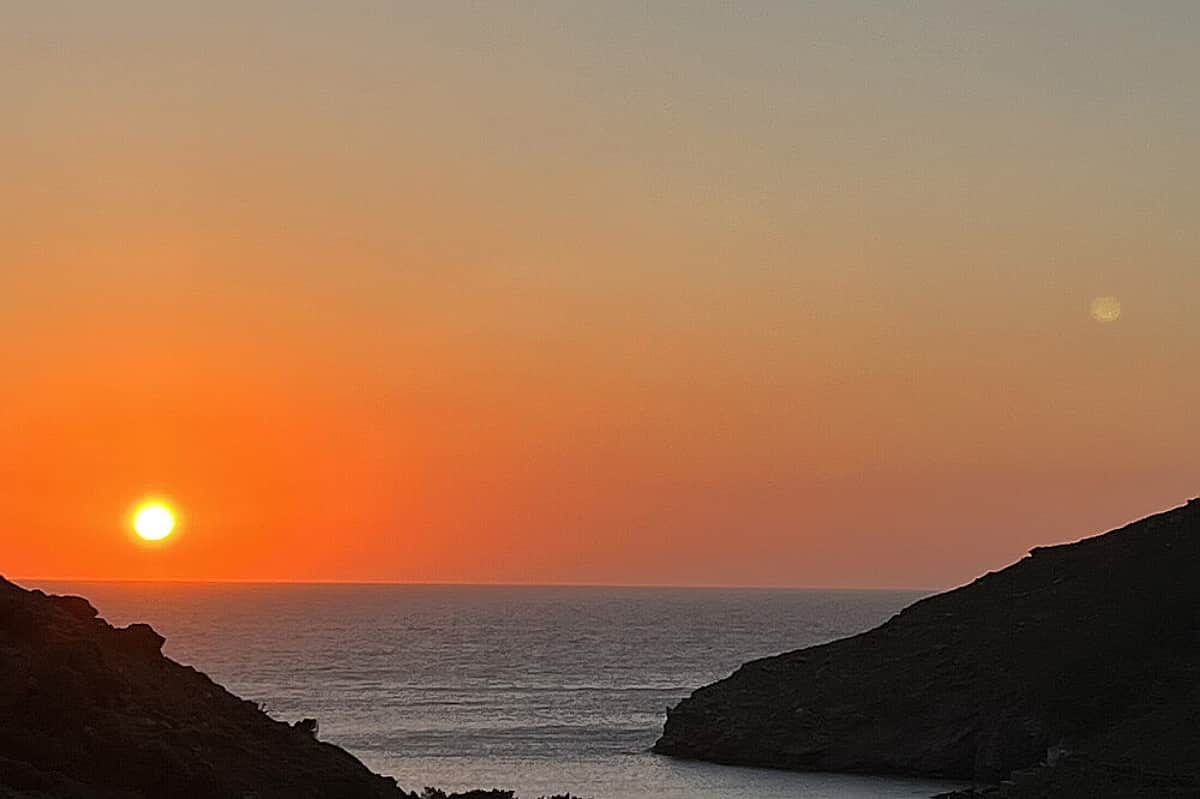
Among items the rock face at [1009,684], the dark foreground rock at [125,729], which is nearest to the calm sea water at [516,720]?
the rock face at [1009,684]

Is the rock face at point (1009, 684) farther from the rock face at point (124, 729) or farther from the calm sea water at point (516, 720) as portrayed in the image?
the rock face at point (124, 729)

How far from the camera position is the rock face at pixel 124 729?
4306 centimetres

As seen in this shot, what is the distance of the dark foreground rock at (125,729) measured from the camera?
4306 centimetres

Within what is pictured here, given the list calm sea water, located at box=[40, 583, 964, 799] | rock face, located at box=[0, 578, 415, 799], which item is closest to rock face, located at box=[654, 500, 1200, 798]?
calm sea water, located at box=[40, 583, 964, 799]

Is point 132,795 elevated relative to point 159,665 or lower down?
lower down

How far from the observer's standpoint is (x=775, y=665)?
11169cm

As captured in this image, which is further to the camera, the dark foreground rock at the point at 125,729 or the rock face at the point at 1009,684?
the rock face at the point at 1009,684

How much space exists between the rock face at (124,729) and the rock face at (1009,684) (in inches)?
1442

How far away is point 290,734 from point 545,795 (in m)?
32.7

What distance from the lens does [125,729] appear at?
1789 inches

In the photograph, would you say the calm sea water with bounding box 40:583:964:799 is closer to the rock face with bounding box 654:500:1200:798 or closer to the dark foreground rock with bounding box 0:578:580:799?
the rock face with bounding box 654:500:1200:798

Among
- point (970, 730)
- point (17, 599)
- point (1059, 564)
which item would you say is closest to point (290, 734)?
point (17, 599)

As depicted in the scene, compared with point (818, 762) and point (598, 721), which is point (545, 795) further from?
point (598, 721)

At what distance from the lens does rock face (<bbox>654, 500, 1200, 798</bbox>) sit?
87.4 meters
